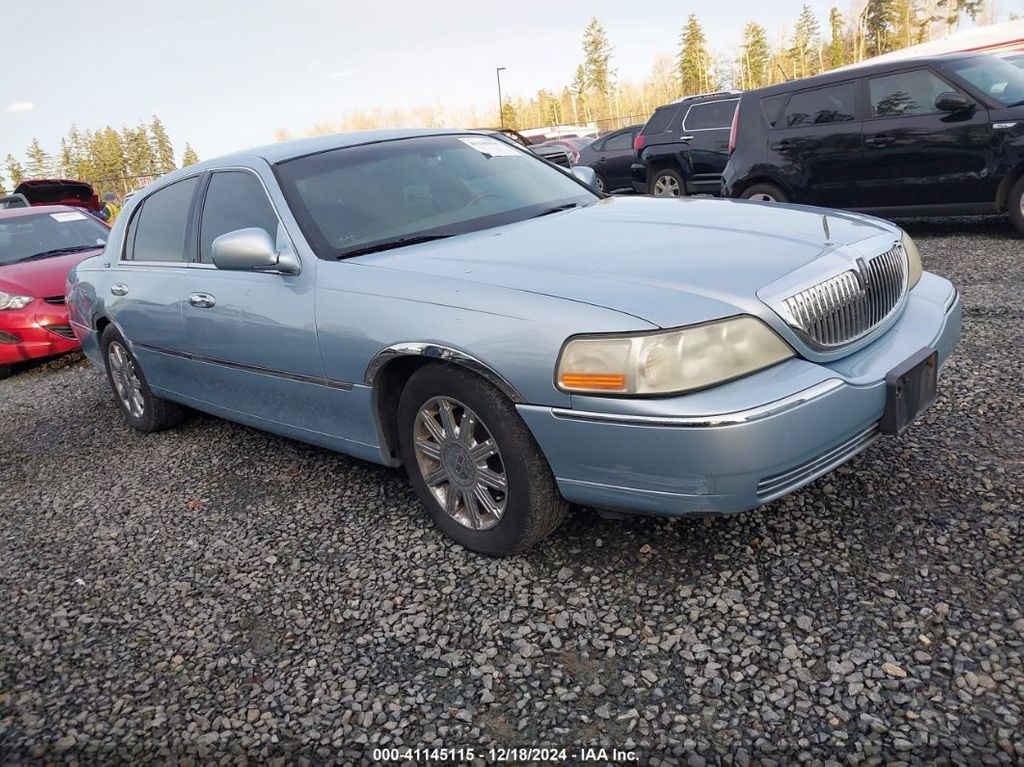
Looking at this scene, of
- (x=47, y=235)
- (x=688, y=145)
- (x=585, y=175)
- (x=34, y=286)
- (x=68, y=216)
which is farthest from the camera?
(x=688, y=145)

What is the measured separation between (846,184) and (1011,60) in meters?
2.35

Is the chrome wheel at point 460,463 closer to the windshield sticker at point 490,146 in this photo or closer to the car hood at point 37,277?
the windshield sticker at point 490,146

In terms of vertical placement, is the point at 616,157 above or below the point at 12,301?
above

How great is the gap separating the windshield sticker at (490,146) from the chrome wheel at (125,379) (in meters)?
2.47

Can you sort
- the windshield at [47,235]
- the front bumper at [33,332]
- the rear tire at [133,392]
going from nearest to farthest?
the rear tire at [133,392] < the front bumper at [33,332] < the windshield at [47,235]

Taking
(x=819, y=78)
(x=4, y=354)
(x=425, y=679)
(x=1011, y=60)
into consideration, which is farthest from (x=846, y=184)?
(x=4, y=354)

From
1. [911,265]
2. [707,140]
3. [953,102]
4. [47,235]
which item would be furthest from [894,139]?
[47,235]

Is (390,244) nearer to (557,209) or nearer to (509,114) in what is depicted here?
(557,209)

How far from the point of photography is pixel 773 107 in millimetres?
8453

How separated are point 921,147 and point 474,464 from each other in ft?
21.1

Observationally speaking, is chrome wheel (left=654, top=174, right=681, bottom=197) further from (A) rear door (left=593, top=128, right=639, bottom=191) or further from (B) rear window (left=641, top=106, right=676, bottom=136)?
(A) rear door (left=593, top=128, right=639, bottom=191)

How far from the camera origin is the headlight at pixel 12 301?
7.37m

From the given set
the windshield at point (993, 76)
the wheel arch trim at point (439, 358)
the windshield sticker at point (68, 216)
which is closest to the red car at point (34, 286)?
the windshield sticker at point (68, 216)

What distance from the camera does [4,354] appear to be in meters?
7.39
